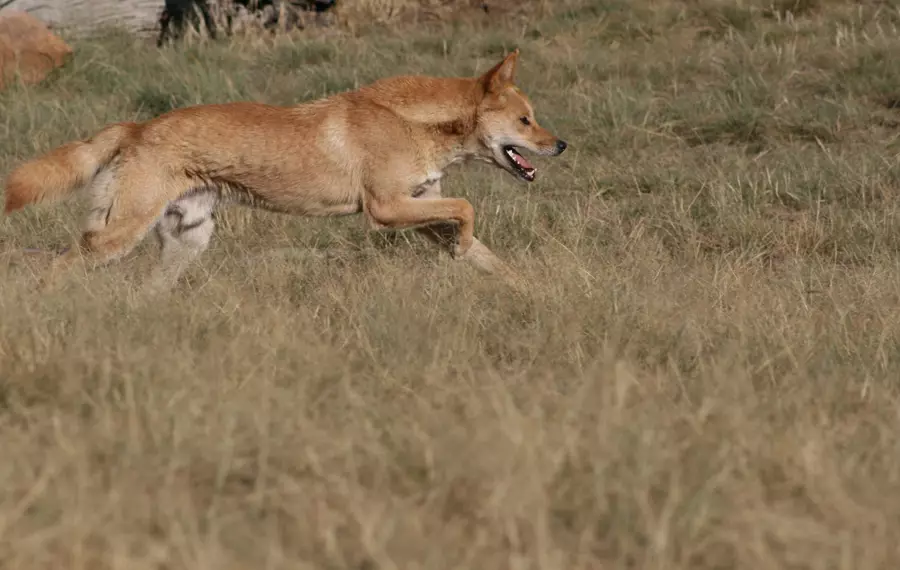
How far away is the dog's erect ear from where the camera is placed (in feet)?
22.5

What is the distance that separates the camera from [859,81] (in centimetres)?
1022

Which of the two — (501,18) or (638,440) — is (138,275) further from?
(501,18)

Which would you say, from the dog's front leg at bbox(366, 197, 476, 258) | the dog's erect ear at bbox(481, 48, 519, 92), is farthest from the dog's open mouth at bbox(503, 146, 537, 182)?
the dog's front leg at bbox(366, 197, 476, 258)

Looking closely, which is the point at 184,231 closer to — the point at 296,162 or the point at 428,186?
the point at 296,162

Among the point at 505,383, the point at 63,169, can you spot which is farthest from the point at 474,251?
the point at 505,383

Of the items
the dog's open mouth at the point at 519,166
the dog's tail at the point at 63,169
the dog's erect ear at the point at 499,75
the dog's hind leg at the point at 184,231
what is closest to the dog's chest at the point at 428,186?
the dog's open mouth at the point at 519,166

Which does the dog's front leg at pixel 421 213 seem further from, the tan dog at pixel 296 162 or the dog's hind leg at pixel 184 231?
the dog's hind leg at pixel 184 231

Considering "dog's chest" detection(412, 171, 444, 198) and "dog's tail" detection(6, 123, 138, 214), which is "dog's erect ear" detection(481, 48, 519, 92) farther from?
"dog's tail" detection(6, 123, 138, 214)

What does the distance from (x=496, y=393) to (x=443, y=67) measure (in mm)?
7824

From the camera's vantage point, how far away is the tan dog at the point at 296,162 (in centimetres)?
623

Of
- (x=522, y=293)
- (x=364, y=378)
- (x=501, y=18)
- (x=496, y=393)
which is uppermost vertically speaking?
(x=496, y=393)

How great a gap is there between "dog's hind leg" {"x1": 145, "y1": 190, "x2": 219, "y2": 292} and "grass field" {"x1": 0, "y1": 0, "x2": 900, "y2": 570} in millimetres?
140

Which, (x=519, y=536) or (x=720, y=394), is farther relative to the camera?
(x=720, y=394)

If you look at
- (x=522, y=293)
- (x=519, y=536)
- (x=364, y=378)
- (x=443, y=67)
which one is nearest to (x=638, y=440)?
(x=519, y=536)
